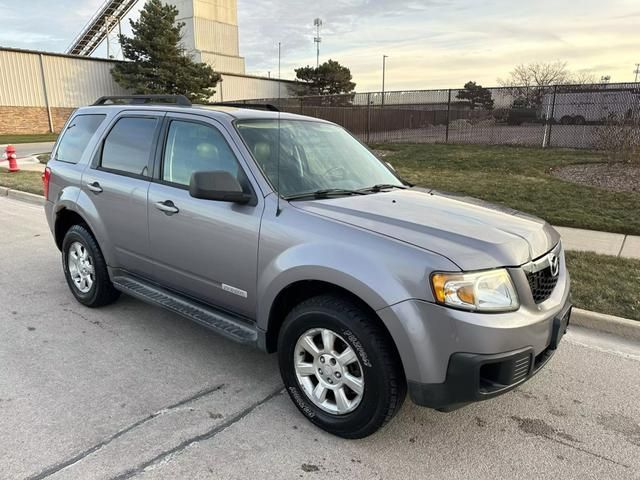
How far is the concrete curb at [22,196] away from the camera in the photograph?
1054 cm

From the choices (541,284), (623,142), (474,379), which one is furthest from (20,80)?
(474,379)

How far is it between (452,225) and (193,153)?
196 cm

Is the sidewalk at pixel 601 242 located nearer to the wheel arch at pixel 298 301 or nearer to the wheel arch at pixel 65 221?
the wheel arch at pixel 298 301

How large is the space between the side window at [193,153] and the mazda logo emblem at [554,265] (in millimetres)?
2024

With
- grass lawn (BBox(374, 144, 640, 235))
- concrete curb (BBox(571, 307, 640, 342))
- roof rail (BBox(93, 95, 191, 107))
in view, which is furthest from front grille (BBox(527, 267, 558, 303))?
grass lawn (BBox(374, 144, 640, 235))

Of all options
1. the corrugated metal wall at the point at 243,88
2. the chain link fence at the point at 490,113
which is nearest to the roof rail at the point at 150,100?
the chain link fence at the point at 490,113

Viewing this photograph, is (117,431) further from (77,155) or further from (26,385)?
(77,155)

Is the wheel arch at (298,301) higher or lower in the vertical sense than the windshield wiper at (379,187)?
lower

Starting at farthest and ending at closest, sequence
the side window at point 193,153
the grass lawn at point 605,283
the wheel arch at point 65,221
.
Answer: the wheel arch at point 65,221
the grass lawn at point 605,283
the side window at point 193,153

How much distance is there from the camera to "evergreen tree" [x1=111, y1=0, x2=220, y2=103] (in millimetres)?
35969

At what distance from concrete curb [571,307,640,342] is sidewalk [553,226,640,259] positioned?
1994mm

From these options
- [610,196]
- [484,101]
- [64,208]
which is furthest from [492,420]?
[484,101]

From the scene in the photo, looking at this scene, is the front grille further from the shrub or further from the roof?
the shrub

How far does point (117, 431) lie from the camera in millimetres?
2898
